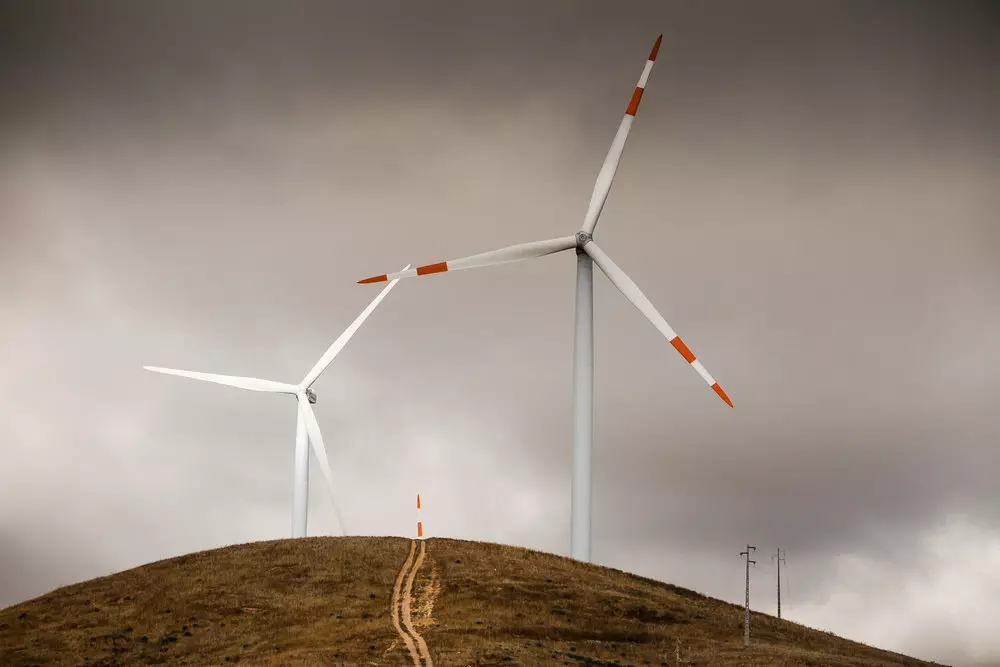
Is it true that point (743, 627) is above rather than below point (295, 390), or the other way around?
below

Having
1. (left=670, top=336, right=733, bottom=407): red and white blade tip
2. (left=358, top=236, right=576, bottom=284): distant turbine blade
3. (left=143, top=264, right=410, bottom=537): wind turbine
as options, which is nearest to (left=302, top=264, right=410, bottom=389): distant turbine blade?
(left=143, top=264, right=410, bottom=537): wind turbine

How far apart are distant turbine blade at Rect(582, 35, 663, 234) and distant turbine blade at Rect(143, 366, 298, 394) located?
122 ft

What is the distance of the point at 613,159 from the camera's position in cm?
9500

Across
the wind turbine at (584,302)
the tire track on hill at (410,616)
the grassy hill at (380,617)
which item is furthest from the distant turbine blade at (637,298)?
the tire track on hill at (410,616)

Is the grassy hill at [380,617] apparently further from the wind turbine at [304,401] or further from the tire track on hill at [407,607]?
the wind turbine at [304,401]

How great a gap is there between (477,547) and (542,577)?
1235 centimetres

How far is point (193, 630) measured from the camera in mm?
69875

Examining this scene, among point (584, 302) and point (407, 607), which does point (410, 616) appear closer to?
point (407, 607)

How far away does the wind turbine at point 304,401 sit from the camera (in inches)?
4063

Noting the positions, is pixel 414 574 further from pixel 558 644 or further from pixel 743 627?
pixel 743 627

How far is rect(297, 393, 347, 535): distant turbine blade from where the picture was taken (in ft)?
332

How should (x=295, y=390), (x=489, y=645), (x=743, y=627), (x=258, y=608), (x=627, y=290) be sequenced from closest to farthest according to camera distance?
(x=489, y=645) → (x=258, y=608) → (x=743, y=627) → (x=627, y=290) → (x=295, y=390)

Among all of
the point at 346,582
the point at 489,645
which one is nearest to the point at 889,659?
the point at 489,645

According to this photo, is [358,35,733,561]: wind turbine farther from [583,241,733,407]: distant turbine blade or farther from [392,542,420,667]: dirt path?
[392,542,420,667]: dirt path
